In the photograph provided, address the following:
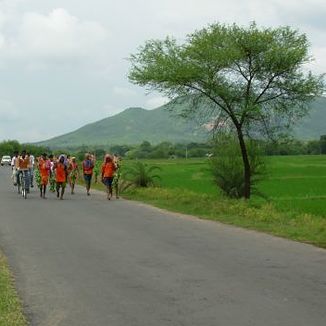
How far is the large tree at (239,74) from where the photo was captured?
71.2ft

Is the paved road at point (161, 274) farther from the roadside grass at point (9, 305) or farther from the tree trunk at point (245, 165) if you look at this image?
the tree trunk at point (245, 165)

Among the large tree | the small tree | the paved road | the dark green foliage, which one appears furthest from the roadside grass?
the small tree

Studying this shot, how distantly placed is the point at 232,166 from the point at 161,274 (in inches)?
686

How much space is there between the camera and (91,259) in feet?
35.5

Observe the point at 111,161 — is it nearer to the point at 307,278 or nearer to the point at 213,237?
the point at 213,237

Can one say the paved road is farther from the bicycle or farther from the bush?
the bicycle

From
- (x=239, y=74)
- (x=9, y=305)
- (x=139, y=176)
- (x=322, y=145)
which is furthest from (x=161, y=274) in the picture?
(x=322, y=145)

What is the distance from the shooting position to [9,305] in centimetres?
749

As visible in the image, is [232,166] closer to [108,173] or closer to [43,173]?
[108,173]

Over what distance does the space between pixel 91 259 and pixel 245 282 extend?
307 cm

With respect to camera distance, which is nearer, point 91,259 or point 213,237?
point 91,259

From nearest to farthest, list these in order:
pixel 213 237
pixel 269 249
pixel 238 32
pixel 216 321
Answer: pixel 216 321 < pixel 269 249 < pixel 213 237 < pixel 238 32

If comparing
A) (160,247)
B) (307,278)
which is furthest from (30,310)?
(160,247)

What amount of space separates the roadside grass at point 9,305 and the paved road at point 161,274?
12cm
